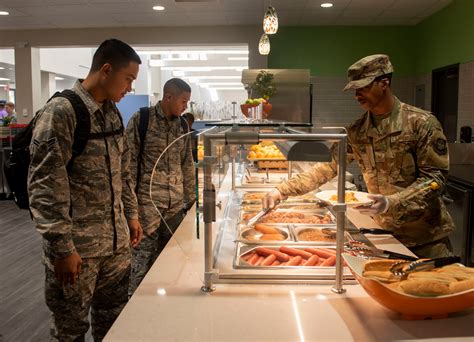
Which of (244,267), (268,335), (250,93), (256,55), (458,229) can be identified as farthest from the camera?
(256,55)

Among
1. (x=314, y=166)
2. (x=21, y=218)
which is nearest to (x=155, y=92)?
Answer: (x=21, y=218)

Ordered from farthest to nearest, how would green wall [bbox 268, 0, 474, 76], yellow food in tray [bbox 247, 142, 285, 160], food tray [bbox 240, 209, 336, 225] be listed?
green wall [bbox 268, 0, 474, 76] < yellow food in tray [bbox 247, 142, 285, 160] < food tray [bbox 240, 209, 336, 225]

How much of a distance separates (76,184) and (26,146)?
259 mm

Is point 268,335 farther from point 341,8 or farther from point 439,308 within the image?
point 341,8

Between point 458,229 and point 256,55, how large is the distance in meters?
4.69

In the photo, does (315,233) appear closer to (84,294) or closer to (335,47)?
(84,294)

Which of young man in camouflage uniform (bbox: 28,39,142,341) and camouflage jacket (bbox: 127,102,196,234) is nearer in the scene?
young man in camouflage uniform (bbox: 28,39,142,341)

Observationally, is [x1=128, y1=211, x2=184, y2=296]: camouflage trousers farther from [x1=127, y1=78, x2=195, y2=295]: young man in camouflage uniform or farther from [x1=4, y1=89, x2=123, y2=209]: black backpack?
[x1=4, y1=89, x2=123, y2=209]: black backpack

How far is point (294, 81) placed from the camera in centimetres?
655

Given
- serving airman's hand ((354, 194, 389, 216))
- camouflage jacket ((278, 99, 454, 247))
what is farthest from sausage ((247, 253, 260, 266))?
camouflage jacket ((278, 99, 454, 247))

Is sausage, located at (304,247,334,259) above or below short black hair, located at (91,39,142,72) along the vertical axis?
below

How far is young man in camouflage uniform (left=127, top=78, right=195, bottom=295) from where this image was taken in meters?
3.06

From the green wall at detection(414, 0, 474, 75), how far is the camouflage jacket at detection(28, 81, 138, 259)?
5.06 meters

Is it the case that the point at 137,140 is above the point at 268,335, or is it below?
above
